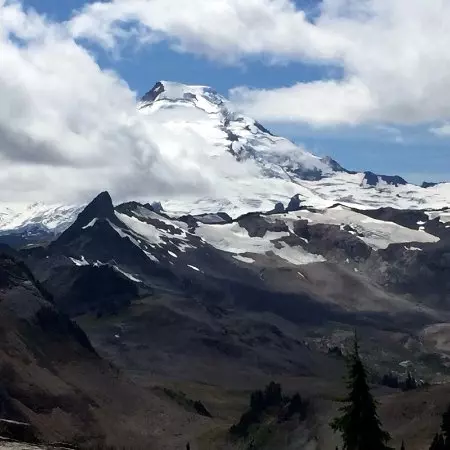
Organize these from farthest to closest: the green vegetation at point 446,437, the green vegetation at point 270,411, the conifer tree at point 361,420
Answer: the green vegetation at point 270,411
the green vegetation at point 446,437
the conifer tree at point 361,420

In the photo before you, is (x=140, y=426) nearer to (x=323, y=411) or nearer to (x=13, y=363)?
(x=13, y=363)

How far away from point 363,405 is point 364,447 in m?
2.25

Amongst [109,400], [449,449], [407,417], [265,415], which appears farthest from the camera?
[109,400]

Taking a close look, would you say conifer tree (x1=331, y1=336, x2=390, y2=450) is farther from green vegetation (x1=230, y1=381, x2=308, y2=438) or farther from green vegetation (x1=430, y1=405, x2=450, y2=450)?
green vegetation (x1=230, y1=381, x2=308, y2=438)

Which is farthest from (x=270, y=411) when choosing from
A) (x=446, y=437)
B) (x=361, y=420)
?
(x=361, y=420)

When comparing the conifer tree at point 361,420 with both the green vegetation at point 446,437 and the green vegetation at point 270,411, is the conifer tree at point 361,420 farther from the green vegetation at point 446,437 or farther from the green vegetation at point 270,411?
the green vegetation at point 270,411

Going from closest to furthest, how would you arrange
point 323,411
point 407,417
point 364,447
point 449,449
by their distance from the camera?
point 364,447
point 449,449
point 407,417
point 323,411

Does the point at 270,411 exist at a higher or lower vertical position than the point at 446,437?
lower

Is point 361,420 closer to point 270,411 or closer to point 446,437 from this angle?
point 446,437

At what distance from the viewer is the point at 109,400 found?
200m

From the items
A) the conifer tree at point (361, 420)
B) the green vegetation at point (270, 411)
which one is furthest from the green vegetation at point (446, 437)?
the green vegetation at point (270, 411)

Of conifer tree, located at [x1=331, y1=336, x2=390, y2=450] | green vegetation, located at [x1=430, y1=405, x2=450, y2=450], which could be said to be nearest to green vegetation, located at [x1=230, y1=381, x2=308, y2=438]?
green vegetation, located at [x1=430, y1=405, x2=450, y2=450]

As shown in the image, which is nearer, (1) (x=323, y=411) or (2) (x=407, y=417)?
(2) (x=407, y=417)

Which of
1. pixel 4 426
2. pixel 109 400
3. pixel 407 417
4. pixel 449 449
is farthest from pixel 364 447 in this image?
pixel 109 400
